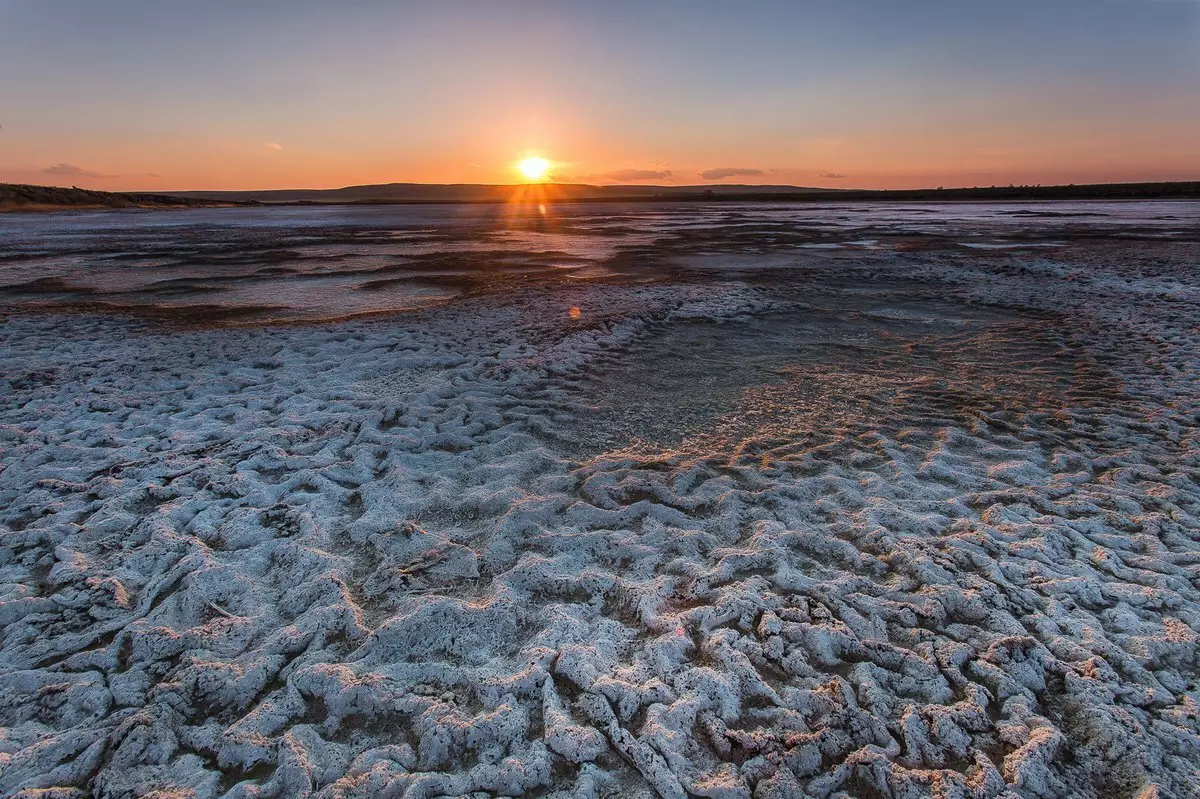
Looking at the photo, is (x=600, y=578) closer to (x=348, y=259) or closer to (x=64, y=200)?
(x=348, y=259)

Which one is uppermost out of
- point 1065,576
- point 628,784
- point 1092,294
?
point 1092,294

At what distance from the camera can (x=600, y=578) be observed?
368 cm

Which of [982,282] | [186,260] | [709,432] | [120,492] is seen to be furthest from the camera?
[186,260]

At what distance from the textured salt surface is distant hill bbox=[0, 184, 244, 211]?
60.5 metres

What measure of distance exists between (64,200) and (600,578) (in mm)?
71927

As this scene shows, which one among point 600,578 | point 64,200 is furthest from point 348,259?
point 64,200

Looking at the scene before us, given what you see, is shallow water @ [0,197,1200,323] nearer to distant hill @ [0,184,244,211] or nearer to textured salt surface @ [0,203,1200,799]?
textured salt surface @ [0,203,1200,799]

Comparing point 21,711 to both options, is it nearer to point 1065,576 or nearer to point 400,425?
point 400,425

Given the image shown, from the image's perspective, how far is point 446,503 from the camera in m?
4.60

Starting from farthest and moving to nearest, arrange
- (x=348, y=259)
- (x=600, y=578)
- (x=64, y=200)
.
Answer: (x=64, y=200), (x=348, y=259), (x=600, y=578)

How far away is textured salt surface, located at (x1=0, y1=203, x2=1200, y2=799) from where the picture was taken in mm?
2549

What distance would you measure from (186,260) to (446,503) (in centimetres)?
1848

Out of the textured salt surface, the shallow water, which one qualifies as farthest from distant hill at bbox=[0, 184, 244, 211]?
the textured salt surface

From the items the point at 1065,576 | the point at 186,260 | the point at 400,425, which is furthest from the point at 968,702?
the point at 186,260
